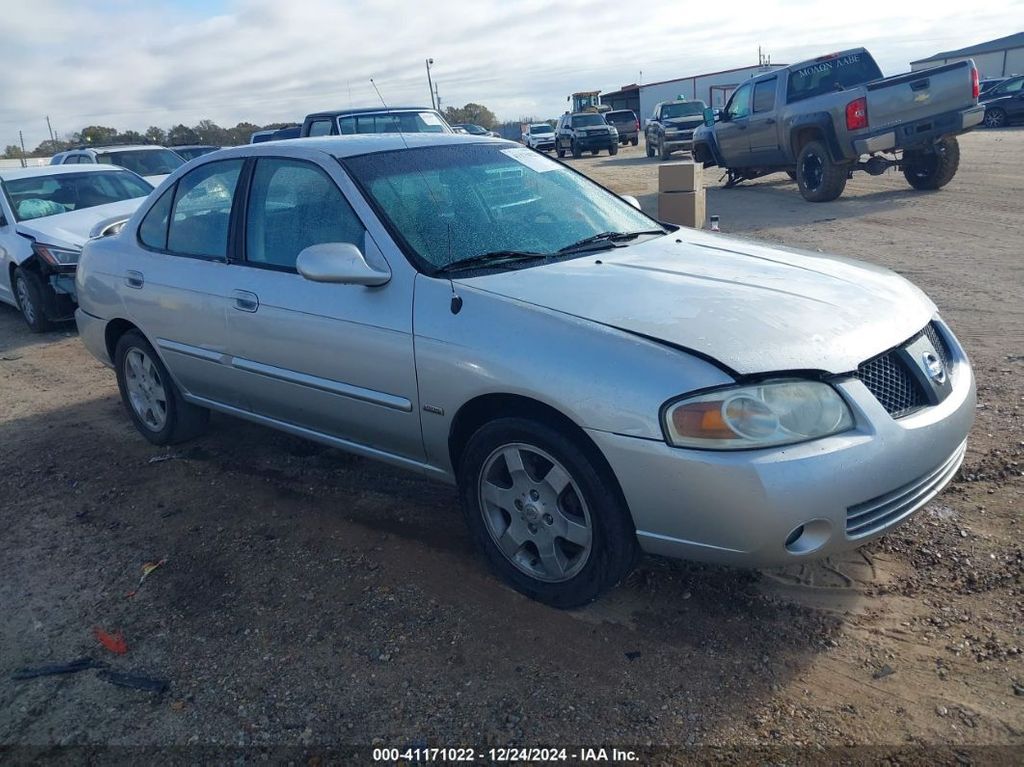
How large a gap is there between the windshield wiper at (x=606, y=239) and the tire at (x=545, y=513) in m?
1.04

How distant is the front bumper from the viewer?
103 inches

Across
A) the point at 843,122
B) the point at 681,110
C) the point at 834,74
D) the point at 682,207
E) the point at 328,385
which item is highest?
the point at 681,110

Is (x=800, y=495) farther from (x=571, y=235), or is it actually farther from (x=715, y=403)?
(x=571, y=235)

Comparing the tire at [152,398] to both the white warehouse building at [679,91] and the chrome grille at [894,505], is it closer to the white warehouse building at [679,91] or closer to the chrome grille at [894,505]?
the chrome grille at [894,505]

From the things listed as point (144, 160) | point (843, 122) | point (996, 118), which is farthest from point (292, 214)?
point (996, 118)

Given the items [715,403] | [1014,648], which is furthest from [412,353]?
[1014,648]

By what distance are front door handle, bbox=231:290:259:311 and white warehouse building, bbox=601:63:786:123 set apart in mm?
45486

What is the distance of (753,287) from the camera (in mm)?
3246

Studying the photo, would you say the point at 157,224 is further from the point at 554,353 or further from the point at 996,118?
the point at 996,118

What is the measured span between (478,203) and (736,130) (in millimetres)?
12923

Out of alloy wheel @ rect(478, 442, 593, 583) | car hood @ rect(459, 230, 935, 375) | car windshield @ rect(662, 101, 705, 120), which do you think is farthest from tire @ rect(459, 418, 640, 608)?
car windshield @ rect(662, 101, 705, 120)

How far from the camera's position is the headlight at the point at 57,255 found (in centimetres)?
841

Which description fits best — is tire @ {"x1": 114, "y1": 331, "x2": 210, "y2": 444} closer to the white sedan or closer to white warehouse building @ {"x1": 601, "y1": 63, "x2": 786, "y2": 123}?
the white sedan

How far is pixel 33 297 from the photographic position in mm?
8672
